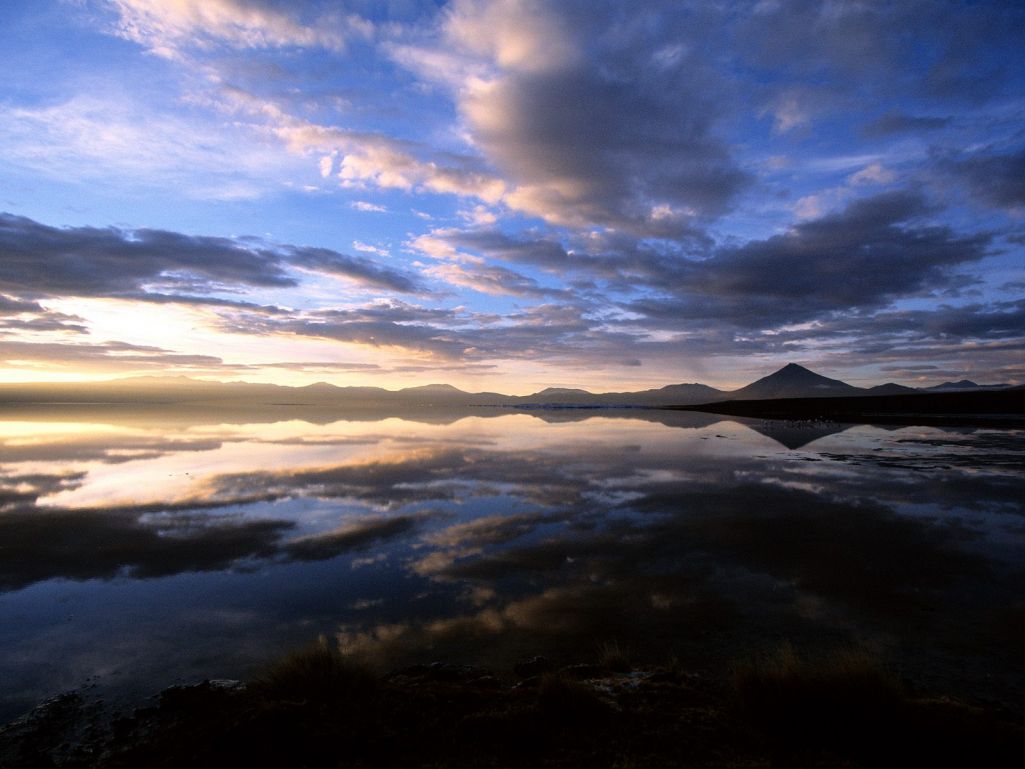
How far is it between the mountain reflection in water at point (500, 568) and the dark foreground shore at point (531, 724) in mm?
966

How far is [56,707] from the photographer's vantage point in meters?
5.91

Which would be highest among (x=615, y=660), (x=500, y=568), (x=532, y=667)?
(x=500, y=568)

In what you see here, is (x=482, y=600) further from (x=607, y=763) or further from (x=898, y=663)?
(x=898, y=663)

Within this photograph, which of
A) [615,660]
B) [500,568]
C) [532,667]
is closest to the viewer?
[615,660]

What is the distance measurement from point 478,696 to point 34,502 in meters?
17.5

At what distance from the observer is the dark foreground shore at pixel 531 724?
15.9ft

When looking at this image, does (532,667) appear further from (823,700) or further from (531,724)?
(823,700)

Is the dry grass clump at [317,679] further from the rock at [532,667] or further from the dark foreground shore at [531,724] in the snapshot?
the rock at [532,667]

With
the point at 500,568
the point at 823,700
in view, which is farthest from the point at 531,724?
the point at 500,568

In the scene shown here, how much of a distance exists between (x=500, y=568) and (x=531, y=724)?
17.3 feet

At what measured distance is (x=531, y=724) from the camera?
5258 mm

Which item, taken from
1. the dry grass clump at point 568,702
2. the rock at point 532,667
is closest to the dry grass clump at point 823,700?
the dry grass clump at point 568,702

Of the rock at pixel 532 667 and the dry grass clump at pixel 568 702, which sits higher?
the dry grass clump at pixel 568 702

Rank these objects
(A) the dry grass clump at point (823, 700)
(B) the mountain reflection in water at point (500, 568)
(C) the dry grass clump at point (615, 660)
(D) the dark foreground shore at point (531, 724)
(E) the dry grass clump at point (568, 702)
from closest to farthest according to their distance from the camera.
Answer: (D) the dark foreground shore at point (531, 724) → (A) the dry grass clump at point (823, 700) → (E) the dry grass clump at point (568, 702) → (C) the dry grass clump at point (615, 660) → (B) the mountain reflection in water at point (500, 568)
